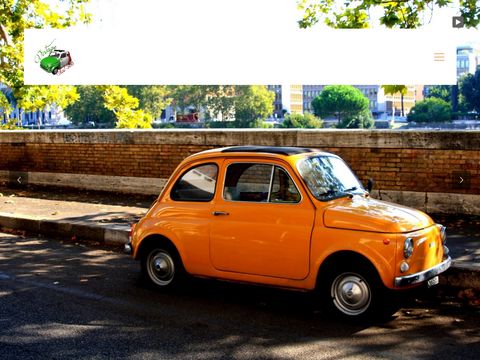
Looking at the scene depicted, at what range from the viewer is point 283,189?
610 centimetres

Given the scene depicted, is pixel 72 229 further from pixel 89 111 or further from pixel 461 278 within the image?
pixel 89 111

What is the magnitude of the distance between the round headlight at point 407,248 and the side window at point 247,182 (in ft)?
4.64

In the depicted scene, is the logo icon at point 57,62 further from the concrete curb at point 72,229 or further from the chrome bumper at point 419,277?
the chrome bumper at point 419,277

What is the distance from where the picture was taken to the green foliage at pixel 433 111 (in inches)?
5098

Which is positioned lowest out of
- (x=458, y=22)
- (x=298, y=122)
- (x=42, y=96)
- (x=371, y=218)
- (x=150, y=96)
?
(x=371, y=218)

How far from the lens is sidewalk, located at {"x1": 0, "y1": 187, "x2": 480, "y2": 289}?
7.41 m

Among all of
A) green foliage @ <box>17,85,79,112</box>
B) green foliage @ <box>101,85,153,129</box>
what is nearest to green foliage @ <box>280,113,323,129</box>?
green foliage @ <box>17,85,79,112</box>

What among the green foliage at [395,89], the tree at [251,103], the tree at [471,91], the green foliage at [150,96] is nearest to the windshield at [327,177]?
the green foliage at [395,89]

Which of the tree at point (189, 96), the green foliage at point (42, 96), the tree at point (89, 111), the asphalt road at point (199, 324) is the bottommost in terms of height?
the asphalt road at point (199, 324)

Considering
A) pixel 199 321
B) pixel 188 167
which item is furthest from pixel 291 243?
pixel 188 167

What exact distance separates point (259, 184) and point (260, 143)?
6.28 metres

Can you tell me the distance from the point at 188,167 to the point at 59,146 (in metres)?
9.96

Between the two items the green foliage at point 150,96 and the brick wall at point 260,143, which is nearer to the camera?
the brick wall at point 260,143

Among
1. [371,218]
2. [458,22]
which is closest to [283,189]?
[371,218]
